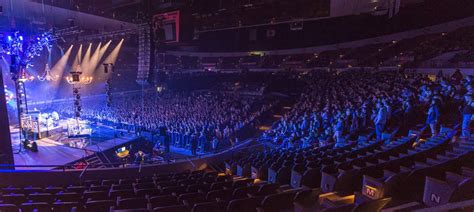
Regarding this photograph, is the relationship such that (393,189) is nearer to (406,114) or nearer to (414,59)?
(406,114)

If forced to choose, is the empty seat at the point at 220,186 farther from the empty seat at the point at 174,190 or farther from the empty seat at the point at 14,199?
the empty seat at the point at 14,199

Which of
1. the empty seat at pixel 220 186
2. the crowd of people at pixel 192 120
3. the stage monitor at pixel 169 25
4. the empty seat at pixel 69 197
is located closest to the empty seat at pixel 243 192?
the empty seat at pixel 220 186

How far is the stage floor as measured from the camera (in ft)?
43.4

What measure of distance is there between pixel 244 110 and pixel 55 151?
1203 centimetres

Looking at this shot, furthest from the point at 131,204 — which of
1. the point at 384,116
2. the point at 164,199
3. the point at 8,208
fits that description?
the point at 384,116

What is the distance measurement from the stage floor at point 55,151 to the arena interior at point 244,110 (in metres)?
0.14

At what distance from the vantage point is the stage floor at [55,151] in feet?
43.4

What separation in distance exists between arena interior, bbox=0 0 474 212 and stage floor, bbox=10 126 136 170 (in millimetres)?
144

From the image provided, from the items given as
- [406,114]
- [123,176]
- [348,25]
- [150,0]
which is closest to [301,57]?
[348,25]

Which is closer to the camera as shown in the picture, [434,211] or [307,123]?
[434,211]

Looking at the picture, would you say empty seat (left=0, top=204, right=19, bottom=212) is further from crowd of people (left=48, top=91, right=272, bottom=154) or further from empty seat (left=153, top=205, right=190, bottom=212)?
crowd of people (left=48, top=91, right=272, bottom=154)

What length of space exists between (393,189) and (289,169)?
3149mm

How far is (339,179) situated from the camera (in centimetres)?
573

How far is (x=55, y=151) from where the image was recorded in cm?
1527
